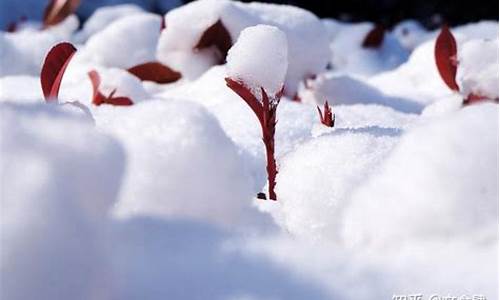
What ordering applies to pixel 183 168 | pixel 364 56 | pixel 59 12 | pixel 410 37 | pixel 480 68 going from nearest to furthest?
1. pixel 183 168
2. pixel 480 68
3. pixel 59 12
4. pixel 364 56
5. pixel 410 37

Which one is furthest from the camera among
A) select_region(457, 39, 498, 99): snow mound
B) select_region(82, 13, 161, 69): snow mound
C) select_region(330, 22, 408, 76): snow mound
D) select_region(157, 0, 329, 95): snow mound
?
select_region(330, 22, 408, 76): snow mound

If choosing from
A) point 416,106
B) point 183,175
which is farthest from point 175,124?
point 416,106

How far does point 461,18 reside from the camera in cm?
514

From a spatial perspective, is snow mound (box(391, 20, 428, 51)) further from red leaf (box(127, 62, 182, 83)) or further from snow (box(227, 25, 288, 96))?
snow (box(227, 25, 288, 96))

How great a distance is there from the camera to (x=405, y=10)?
5.45 metres

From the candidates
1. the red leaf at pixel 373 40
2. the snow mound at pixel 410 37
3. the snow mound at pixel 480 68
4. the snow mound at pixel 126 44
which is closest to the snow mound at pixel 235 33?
the snow mound at pixel 126 44

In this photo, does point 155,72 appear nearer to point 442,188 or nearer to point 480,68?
point 480,68

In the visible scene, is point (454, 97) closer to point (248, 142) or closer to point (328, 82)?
point (248, 142)

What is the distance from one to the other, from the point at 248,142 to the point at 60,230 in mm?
494

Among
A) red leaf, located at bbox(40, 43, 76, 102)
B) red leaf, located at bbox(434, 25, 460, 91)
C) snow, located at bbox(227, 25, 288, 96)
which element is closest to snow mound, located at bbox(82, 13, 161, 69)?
red leaf, located at bbox(434, 25, 460, 91)

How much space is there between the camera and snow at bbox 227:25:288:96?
1.96 feet

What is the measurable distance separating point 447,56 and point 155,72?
514 mm

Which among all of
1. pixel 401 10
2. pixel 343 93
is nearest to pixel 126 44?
pixel 343 93

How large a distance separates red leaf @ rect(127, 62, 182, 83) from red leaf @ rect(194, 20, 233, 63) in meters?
0.07
